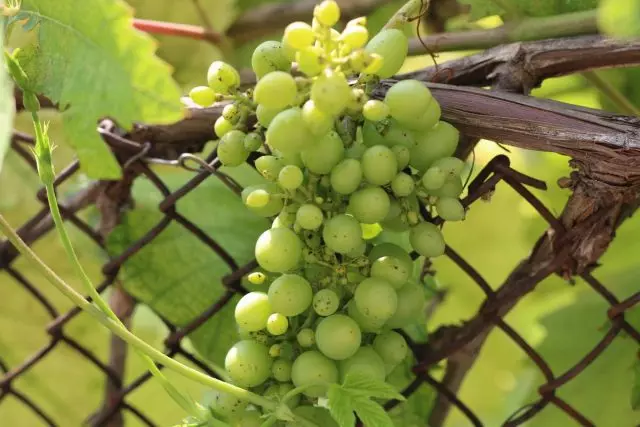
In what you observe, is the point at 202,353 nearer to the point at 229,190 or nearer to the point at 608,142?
the point at 229,190

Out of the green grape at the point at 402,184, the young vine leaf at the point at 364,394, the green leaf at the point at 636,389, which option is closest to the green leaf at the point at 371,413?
the young vine leaf at the point at 364,394

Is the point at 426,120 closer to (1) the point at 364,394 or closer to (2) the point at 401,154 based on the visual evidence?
(2) the point at 401,154

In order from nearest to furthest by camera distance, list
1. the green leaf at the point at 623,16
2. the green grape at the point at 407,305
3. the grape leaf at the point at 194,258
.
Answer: the green leaf at the point at 623,16, the green grape at the point at 407,305, the grape leaf at the point at 194,258

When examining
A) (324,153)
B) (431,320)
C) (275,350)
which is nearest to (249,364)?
(275,350)

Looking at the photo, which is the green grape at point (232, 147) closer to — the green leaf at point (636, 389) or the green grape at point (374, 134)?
the green grape at point (374, 134)

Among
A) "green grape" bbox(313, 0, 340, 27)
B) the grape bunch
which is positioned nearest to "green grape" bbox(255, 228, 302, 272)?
the grape bunch

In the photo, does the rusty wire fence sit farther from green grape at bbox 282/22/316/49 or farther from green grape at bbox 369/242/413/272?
green grape at bbox 282/22/316/49

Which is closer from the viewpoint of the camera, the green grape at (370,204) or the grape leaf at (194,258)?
the green grape at (370,204)
